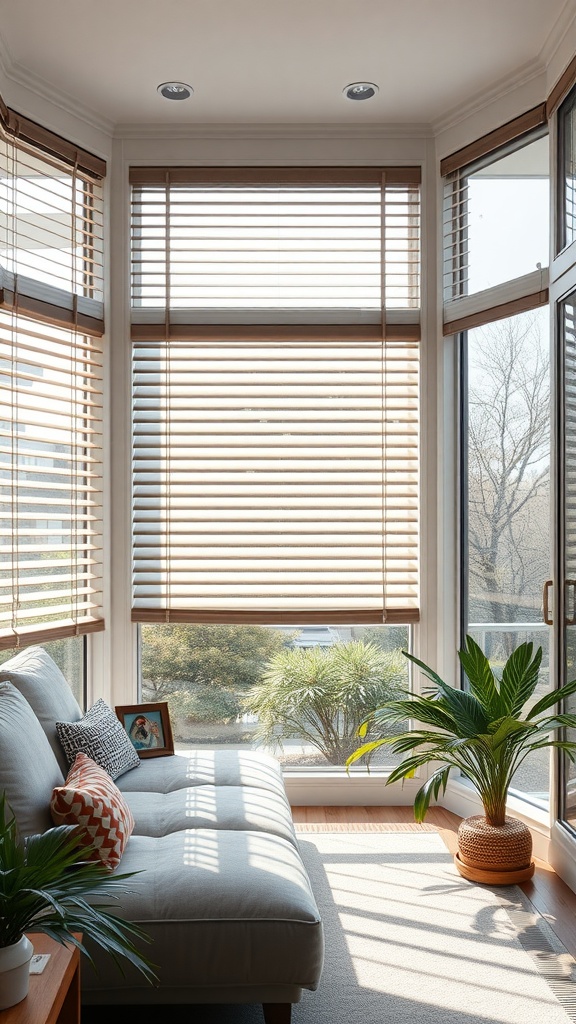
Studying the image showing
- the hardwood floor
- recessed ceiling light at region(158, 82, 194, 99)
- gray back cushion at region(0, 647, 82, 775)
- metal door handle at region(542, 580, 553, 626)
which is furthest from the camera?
recessed ceiling light at region(158, 82, 194, 99)

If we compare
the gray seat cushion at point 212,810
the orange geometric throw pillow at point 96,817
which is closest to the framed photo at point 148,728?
the gray seat cushion at point 212,810

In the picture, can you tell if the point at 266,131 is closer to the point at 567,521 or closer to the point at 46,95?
the point at 46,95

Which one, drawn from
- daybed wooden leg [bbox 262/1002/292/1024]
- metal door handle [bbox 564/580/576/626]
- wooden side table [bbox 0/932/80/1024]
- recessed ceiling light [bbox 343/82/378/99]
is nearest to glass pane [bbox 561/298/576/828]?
metal door handle [bbox 564/580/576/626]

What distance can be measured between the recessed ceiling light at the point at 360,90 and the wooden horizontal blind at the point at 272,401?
0.37 m

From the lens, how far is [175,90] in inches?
140

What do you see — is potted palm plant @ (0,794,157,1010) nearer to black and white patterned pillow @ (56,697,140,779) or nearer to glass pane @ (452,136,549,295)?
black and white patterned pillow @ (56,697,140,779)

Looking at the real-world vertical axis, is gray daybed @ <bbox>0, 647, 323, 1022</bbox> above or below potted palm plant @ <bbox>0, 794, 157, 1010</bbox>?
below

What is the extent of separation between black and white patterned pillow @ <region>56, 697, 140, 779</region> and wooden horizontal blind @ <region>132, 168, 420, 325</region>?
1932 millimetres

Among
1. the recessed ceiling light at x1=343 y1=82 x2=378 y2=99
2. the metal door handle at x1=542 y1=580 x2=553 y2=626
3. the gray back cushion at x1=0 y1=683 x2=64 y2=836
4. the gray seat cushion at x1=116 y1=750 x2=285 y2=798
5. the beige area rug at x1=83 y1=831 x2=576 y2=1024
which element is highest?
the recessed ceiling light at x1=343 y1=82 x2=378 y2=99

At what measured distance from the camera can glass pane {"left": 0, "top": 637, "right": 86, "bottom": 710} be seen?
369cm

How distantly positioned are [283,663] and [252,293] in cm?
177

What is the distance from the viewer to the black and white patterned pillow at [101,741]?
269 cm

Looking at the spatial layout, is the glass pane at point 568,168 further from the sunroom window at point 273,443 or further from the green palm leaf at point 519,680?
the green palm leaf at point 519,680

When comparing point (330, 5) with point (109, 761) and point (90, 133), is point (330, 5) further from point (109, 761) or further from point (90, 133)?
point (109, 761)
